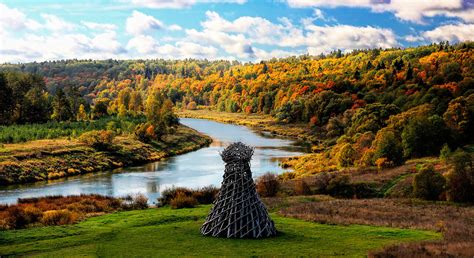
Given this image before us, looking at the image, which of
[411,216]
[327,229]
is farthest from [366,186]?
[327,229]

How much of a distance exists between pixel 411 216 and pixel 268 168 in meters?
46.1

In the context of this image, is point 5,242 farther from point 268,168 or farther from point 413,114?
point 413,114

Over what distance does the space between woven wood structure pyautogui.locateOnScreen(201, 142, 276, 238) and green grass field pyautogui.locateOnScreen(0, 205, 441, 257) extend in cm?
74

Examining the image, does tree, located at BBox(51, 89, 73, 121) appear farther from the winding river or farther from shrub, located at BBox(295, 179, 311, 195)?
shrub, located at BBox(295, 179, 311, 195)

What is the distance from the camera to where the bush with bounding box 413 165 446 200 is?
48.6m

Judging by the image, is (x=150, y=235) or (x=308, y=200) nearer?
(x=150, y=235)

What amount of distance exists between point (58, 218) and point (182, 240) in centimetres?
1318

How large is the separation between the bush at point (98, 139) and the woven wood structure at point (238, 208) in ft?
217

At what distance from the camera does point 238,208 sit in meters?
27.4

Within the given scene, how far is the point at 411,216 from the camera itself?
3619 cm

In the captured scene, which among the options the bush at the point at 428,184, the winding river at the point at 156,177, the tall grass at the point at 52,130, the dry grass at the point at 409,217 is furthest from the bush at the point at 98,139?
the bush at the point at 428,184

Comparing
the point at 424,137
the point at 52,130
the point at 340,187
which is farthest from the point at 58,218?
the point at 52,130

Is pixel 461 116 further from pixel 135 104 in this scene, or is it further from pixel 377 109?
pixel 135 104

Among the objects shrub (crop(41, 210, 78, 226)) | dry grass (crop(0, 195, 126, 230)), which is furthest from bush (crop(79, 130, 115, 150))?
shrub (crop(41, 210, 78, 226))
